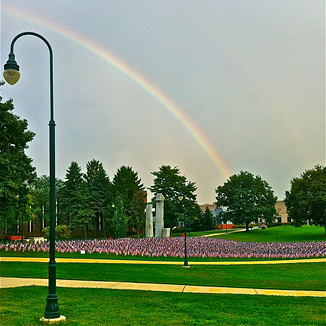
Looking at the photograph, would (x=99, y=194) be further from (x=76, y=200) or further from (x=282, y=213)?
(x=282, y=213)

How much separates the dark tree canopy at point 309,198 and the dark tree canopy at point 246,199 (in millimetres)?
10256

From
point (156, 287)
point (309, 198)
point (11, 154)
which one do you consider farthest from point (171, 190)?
point (156, 287)

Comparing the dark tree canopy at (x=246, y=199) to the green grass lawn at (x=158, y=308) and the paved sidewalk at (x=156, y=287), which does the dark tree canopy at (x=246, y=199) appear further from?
the green grass lawn at (x=158, y=308)

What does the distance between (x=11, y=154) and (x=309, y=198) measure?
119 feet

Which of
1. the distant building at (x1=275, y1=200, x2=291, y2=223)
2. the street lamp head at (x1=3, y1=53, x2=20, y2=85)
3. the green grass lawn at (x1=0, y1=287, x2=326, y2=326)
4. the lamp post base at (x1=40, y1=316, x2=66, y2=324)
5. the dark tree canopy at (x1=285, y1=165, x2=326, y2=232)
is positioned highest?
the street lamp head at (x1=3, y1=53, x2=20, y2=85)

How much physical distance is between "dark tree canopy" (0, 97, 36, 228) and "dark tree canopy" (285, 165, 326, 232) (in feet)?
113

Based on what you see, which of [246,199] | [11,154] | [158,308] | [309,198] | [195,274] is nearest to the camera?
[158,308]

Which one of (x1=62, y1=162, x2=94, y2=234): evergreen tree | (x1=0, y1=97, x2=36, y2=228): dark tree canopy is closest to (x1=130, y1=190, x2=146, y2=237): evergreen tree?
(x1=62, y1=162, x2=94, y2=234): evergreen tree

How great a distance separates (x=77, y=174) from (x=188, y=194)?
19.8 meters

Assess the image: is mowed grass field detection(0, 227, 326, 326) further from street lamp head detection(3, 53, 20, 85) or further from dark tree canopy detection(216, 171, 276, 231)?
dark tree canopy detection(216, 171, 276, 231)

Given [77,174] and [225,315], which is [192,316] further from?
[77,174]

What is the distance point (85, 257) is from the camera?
2519 cm

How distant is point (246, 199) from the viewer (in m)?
66.2

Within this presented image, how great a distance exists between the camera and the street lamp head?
8.74 m
